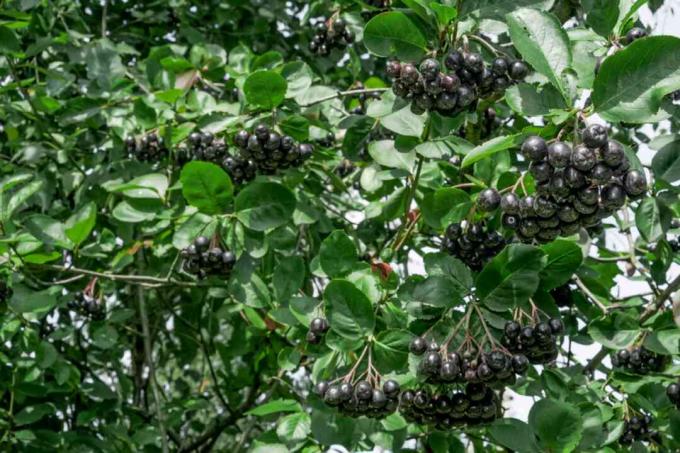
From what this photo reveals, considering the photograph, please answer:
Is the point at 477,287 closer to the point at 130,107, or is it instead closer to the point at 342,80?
the point at 130,107

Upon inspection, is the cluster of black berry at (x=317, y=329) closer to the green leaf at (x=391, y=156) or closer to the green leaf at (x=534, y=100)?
the green leaf at (x=391, y=156)

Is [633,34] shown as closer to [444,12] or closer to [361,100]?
[444,12]

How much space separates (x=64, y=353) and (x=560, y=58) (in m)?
2.82

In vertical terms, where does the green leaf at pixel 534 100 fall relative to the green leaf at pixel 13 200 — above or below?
above

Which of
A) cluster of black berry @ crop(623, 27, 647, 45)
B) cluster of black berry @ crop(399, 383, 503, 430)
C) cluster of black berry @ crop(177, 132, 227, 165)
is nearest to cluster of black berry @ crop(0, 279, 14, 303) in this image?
cluster of black berry @ crop(177, 132, 227, 165)

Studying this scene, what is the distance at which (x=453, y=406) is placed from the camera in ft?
5.89

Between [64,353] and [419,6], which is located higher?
[419,6]

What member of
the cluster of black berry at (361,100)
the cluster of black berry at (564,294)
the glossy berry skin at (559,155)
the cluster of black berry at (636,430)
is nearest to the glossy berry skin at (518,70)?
the glossy berry skin at (559,155)

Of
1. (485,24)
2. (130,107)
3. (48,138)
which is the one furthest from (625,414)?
(48,138)

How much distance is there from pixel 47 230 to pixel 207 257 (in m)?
0.58

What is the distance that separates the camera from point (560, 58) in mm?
1546

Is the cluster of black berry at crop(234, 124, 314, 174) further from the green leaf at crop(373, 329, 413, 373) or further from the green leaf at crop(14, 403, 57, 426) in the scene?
the green leaf at crop(14, 403, 57, 426)

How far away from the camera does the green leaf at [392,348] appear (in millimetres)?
1886

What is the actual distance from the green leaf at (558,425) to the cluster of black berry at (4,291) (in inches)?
64.7
